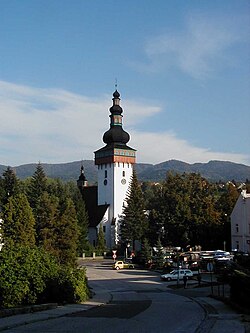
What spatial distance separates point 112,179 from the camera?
305ft

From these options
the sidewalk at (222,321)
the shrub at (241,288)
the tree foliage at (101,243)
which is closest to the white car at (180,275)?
the sidewalk at (222,321)

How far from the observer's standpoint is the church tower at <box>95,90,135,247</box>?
301 feet

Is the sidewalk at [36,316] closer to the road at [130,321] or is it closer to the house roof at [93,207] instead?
the road at [130,321]

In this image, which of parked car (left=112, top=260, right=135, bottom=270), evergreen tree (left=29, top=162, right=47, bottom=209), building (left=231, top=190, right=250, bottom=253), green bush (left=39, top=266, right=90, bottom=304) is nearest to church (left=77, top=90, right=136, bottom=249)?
evergreen tree (left=29, top=162, right=47, bottom=209)

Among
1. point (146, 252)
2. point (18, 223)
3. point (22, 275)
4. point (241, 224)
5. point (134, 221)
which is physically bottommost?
point (22, 275)

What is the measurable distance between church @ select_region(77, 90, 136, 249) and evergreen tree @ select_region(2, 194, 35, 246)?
4066cm

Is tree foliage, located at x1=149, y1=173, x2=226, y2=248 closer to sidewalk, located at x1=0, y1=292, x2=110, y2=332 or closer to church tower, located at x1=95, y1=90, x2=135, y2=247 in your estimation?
church tower, located at x1=95, y1=90, x2=135, y2=247

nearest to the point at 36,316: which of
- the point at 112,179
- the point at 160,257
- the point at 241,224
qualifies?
the point at 160,257

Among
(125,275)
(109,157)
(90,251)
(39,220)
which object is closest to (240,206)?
(125,275)

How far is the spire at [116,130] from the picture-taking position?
92.5m

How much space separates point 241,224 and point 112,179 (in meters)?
35.3

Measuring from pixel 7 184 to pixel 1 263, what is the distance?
220 ft

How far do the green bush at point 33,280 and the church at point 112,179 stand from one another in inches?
2532

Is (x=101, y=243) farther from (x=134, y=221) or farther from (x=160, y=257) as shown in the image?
(x=160, y=257)
